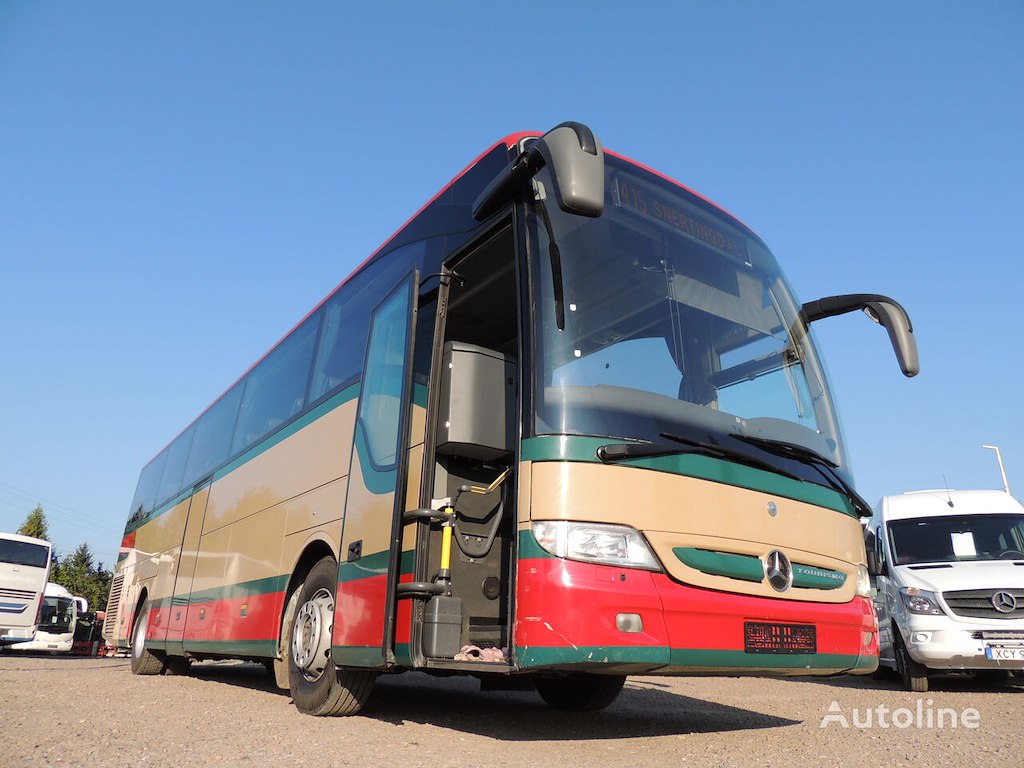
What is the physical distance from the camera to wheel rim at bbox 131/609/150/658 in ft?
39.1

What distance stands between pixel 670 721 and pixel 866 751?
1.81 meters

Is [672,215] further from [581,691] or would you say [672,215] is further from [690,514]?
[581,691]

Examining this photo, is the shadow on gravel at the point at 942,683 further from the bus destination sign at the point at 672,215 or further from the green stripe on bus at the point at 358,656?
the green stripe on bus at the point at 358,656

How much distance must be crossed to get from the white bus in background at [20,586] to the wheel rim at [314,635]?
18433 mm

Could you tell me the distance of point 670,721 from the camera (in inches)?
245

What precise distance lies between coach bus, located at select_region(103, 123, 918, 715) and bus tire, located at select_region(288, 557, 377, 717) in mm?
22

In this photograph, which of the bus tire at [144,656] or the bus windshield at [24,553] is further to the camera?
the bus windshield at [24,553]

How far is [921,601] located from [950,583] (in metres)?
0.38

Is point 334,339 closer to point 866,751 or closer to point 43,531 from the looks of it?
point 866,751

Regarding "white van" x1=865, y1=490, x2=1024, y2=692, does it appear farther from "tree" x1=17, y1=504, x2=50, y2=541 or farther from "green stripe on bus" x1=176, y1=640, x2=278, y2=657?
"tree" x1=17, y1=504, x2=50, y2=541

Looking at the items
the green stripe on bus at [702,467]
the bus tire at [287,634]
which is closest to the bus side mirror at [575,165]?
the green stripe on bus at [702,467]

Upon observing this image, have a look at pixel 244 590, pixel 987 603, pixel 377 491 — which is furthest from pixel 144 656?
pixel 987 603

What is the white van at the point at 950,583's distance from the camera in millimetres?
9000

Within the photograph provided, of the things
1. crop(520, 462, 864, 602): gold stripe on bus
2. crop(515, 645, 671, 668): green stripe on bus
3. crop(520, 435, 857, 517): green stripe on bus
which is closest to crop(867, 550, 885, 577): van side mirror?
crop(520, 435, 857, 517): green stripe on bus
